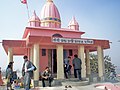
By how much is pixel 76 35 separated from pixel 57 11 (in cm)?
356

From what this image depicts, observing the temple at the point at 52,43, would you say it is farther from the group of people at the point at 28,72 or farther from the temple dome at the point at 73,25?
the group of people at the point at 28,72

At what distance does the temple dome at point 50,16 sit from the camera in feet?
55.5

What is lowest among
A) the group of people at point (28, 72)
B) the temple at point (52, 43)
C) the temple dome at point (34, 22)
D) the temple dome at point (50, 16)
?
the group of people at point (28, 72)

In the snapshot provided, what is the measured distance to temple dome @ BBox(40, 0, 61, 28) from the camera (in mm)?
16906

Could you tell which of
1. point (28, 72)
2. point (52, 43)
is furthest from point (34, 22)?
point (28, 72)

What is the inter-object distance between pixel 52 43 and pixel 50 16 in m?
6.21

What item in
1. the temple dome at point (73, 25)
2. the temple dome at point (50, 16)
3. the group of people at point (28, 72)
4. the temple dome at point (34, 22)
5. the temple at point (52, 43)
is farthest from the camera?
the temple dome at point (73, 25)

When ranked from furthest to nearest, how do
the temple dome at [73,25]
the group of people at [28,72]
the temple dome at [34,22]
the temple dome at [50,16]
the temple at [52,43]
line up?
1. the temple dome at [73,25]
2. the temple dome at [50,16]
3. the temple dome at [34,22]
4. the temple at [52,43]
5. the group of people at [28,72]

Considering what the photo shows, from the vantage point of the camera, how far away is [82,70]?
1216cm

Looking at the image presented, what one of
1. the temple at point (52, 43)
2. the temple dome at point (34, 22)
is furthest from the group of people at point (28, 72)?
the temple dome at point (34, 22)

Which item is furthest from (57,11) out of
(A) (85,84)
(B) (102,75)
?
(A) (85,84)

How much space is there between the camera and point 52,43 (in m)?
11.5

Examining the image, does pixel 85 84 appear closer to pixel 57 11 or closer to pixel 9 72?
pixel 9 72

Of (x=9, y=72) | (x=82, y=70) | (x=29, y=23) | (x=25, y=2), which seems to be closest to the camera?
(x=9, y=72)
